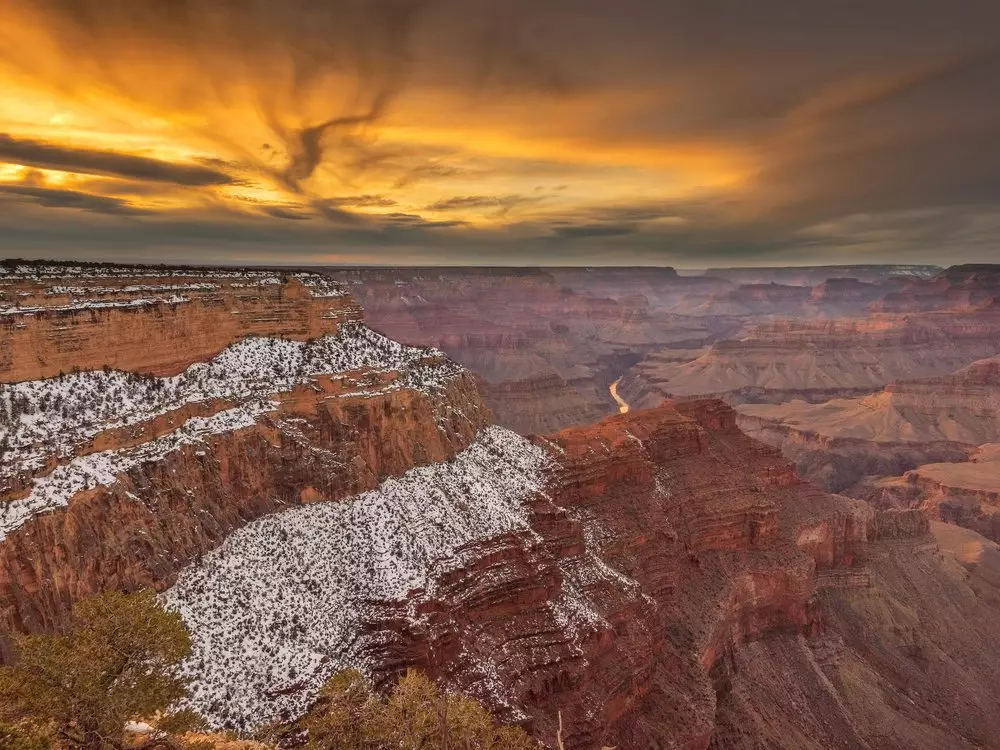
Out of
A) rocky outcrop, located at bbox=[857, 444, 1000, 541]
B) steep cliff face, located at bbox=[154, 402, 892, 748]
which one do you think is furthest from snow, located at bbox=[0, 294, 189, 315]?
rocky outcrop, located at bbox=[857, 444, 1000, 541]

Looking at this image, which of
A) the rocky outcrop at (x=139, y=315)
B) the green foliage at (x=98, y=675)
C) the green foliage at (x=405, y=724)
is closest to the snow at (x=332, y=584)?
the green foliage at (x=405, y=724)

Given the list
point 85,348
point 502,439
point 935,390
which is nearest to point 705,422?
point 502,439

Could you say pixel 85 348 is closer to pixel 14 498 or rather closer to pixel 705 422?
pixel 14 498

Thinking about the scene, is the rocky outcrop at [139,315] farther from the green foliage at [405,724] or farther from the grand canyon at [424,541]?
the green foliage at [405,724]

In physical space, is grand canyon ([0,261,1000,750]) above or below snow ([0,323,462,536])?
below

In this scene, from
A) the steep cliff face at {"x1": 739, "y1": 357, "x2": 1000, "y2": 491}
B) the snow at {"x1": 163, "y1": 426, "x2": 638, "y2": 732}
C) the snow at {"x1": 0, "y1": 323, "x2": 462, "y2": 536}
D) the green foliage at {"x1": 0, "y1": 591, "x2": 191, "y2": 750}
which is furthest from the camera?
the steep cliff face at {"x1": 739, "y1": 357, "x2": 1000, "y2": 491}

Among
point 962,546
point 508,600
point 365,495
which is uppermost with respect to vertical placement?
point 365,495

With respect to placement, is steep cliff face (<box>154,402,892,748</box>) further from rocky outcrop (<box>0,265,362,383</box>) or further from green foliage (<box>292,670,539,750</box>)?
rocky outcrop (<box>0,265,362,383</box>)
